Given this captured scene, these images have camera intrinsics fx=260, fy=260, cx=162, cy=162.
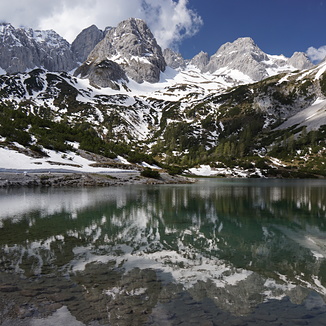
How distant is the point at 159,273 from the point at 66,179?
157ft

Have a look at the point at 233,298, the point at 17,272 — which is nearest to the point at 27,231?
the point at 17,272

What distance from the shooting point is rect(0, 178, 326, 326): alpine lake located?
6.62 metres

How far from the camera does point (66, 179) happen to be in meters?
53.1

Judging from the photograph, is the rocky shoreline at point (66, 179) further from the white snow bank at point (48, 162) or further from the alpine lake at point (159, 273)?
the alpine lake at point (159, 273)

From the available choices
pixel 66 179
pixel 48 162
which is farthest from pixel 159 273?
pixel 48 162

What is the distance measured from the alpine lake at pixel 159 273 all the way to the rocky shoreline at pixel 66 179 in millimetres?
33102

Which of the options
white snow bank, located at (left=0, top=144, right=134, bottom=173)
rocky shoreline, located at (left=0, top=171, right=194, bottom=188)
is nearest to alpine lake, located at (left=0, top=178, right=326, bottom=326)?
rocky shoreline, located at (left=0, top=171, right=194, bottom=188)

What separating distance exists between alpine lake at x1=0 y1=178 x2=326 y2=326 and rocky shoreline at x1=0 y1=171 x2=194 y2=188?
1303 inches

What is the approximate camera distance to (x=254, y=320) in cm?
645

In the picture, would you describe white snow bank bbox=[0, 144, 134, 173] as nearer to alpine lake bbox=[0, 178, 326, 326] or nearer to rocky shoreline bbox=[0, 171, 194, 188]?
rocky shoreline bbox=[0, 171, 194, 188]

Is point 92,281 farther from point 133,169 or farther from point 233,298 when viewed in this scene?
point 133,169

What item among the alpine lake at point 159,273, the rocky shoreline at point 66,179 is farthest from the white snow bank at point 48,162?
the alpine lake at point 159,273

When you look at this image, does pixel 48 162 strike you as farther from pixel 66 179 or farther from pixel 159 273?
pixel 159 273

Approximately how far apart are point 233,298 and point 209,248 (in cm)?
530
